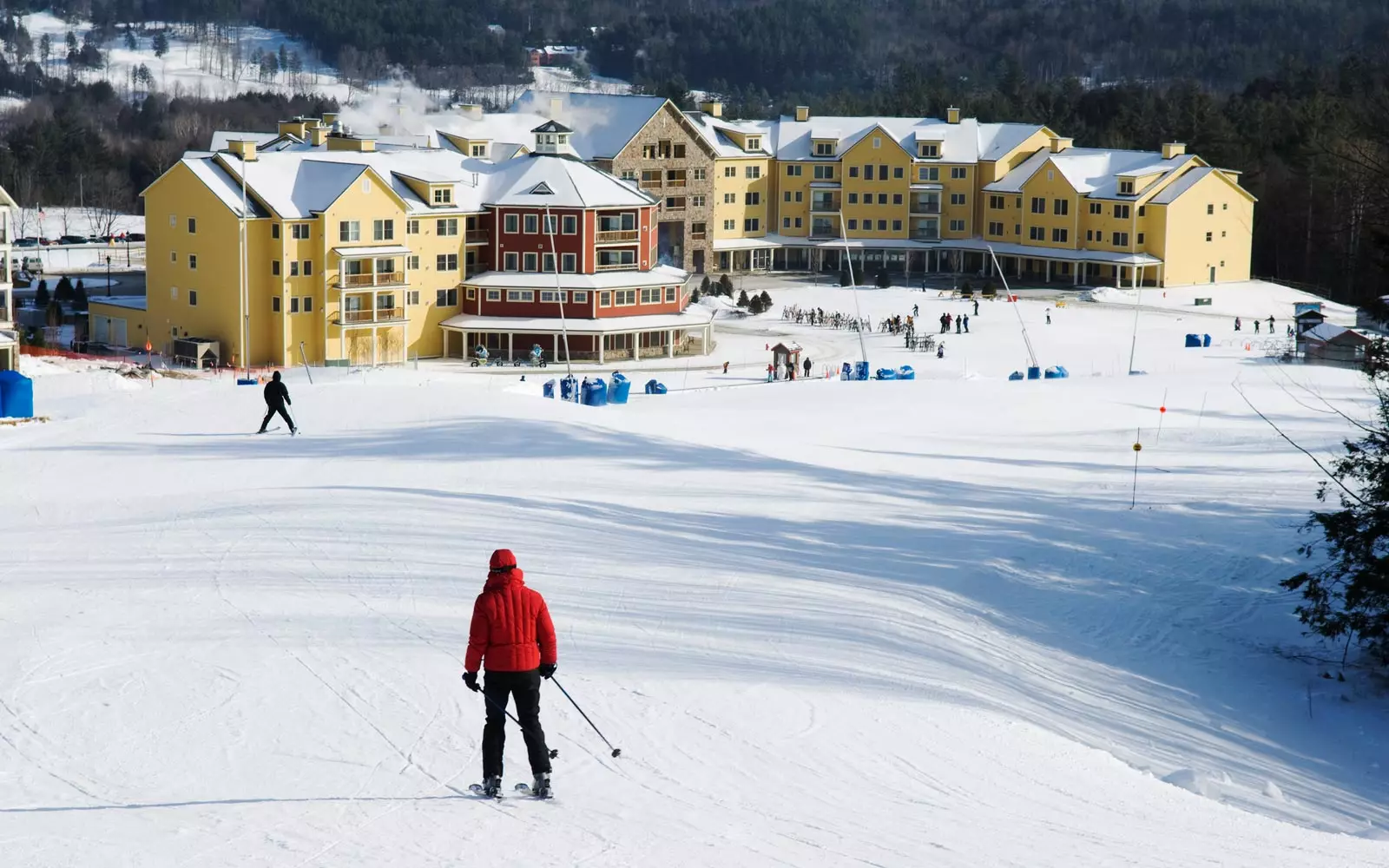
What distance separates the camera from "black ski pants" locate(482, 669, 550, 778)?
9.88 m

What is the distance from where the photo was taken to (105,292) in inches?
2411

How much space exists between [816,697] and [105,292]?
5320cm

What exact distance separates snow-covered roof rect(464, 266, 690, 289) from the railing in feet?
9.43

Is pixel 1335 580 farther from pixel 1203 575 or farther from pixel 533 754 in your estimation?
pixel 533 754

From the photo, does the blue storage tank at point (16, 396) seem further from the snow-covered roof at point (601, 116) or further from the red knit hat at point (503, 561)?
the snow-covered roof at point (601, 116)

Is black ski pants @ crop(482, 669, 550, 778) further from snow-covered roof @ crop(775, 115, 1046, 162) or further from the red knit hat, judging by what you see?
snow-covered roof @ crop(775, 115, 1046, 162)

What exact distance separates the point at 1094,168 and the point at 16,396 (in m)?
52.0

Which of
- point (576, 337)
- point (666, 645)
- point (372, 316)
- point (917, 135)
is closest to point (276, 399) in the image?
point (666, 645)

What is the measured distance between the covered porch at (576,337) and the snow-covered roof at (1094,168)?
76.7 feet

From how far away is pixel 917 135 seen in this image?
75.2 meters

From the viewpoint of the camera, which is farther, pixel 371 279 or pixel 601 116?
pixel 601 116

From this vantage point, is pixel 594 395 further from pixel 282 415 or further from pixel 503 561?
pixel 503 561

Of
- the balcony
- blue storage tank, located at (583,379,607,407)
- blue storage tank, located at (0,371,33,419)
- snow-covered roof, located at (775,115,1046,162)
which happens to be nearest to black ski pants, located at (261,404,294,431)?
blue storage tank, located at (0,371,33,419)

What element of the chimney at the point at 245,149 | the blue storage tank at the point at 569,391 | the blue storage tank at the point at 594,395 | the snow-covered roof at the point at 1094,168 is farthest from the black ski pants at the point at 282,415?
the snow-covered roof at the point at 1094,168
